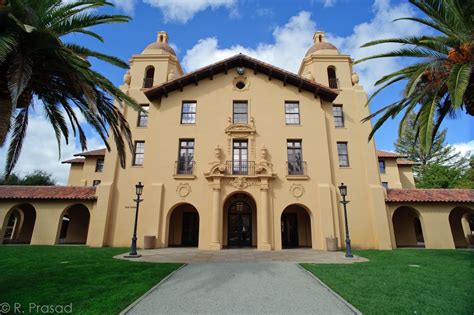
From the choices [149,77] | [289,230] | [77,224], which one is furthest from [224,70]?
[77,224]

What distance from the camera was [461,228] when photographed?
20016 mm

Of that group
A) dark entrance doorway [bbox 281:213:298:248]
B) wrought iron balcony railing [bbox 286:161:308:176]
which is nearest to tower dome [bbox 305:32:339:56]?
wrought iron balcony railing [bbox 286:161:308:176]

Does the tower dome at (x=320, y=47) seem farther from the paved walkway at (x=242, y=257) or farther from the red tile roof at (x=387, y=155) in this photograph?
the paved walkway at (x=242, y=257)

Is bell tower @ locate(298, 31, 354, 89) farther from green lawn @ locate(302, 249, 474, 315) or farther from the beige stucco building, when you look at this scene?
green lawn @ locate(302, 249, 474, 315)

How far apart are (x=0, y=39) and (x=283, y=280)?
31.3 feet

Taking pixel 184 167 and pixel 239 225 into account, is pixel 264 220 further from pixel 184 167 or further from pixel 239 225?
pixel 184 167

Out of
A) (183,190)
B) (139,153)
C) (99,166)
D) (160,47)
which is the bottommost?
(183,190)

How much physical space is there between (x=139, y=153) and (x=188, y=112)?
16.0 feet

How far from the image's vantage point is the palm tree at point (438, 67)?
25.8 feet

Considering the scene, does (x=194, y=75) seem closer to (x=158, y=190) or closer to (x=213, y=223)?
(x=158, y=190)

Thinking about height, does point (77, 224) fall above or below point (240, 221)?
below

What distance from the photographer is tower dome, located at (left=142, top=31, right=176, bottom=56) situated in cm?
2116

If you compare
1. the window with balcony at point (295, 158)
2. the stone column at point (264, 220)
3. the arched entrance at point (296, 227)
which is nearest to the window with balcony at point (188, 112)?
the stone column at point (264, 220)

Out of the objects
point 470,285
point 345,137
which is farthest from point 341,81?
point 470,285
